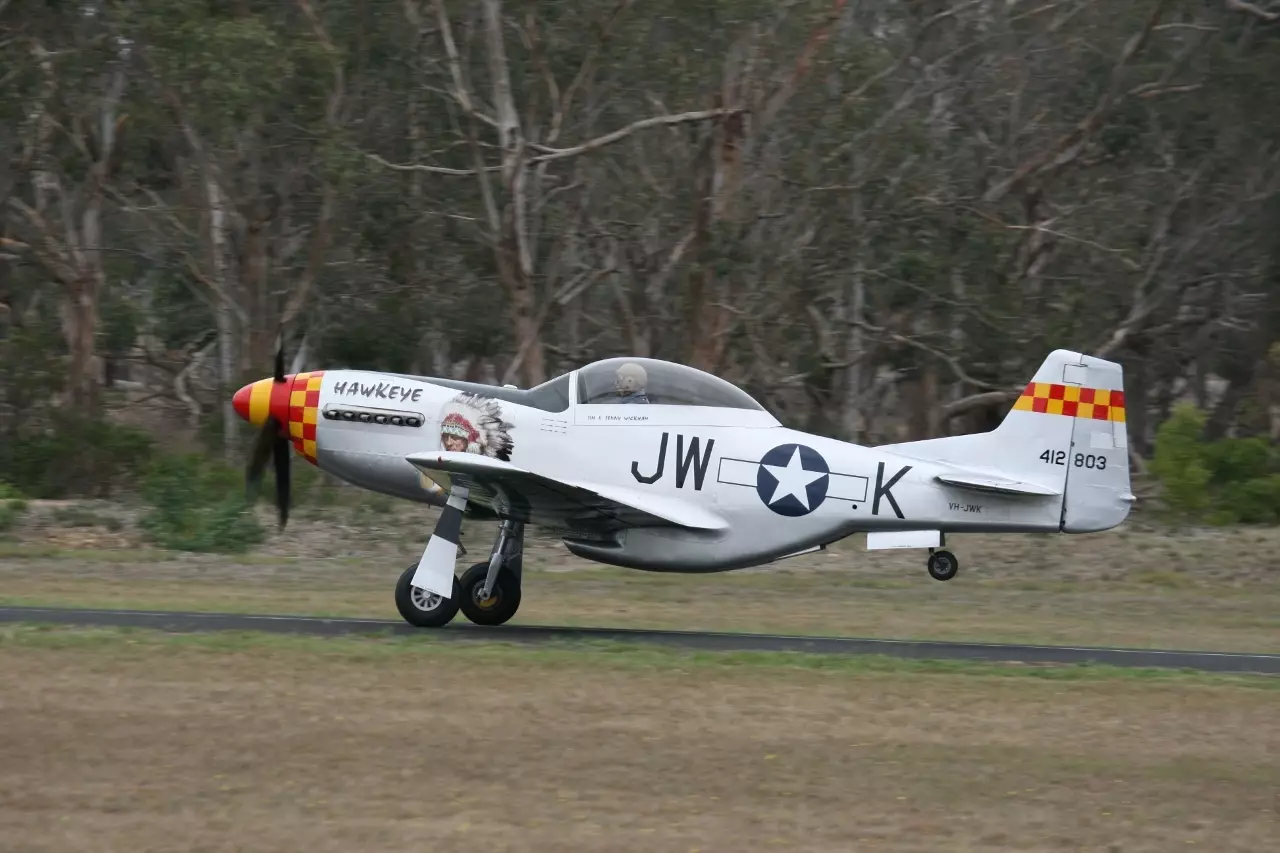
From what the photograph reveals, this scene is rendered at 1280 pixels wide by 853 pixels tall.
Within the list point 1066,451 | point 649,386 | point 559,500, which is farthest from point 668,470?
point 1066,451

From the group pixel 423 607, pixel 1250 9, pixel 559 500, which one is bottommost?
pixel 423 607

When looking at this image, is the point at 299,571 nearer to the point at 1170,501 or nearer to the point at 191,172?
the point at 1170,501

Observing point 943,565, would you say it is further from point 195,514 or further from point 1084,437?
point 195,514

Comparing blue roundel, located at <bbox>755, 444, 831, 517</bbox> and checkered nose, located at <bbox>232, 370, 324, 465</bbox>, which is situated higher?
checkered nose, located at <bbox>232, 370, 324, 465</bbox>

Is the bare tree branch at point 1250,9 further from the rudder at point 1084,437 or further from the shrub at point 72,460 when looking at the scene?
the shrub at point 72,460

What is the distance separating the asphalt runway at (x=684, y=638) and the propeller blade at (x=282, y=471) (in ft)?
2.96

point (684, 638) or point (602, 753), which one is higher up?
point (684, 638)

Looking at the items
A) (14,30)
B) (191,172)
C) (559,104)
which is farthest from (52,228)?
(559,104)

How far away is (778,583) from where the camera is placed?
1922 centimetres

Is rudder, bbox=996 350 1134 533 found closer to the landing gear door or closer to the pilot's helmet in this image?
the landing gear door

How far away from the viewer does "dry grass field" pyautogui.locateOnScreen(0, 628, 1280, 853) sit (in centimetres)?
699

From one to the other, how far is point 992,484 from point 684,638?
8.90ft

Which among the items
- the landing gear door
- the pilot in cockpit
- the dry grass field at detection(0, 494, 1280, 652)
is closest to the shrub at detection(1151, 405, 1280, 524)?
the dry grass field at detection(0, 494, 1280, 652)

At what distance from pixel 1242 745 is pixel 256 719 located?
528cm
